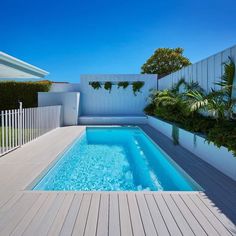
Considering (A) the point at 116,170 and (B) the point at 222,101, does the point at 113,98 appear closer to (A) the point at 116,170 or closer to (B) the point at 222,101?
(A) the point at 116,170

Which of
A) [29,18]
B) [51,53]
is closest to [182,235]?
[29,18]

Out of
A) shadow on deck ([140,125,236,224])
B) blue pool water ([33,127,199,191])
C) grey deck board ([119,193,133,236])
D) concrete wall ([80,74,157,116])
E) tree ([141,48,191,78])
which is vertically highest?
tree ([141,48,191,78])

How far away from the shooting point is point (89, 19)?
13.2m

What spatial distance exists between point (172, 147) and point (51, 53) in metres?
12.6

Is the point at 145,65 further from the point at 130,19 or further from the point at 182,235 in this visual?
the point at 182,235

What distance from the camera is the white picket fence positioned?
21.4 feet

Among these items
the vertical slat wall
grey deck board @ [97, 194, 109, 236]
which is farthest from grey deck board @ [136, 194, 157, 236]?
the vertical slat wall

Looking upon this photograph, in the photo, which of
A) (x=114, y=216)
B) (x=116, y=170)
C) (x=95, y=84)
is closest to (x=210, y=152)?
(x=116, y=170)

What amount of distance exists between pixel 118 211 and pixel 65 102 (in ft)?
34.6

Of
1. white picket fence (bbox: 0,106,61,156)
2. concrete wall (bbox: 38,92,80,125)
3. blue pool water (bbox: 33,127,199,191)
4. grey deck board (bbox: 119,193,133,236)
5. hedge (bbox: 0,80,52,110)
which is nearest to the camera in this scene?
grey deck board (bbox: 119,193,133,236)

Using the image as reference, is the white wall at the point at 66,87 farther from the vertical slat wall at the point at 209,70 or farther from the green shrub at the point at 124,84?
the vertical slat wall at the point at 209,70

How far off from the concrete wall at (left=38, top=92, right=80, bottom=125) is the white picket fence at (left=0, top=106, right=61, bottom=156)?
1.50 meters

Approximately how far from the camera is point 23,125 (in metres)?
7.58

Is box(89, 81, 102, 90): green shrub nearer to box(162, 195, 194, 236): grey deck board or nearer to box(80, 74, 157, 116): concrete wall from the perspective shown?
box(80, 74, 157, 116): concrete wall
